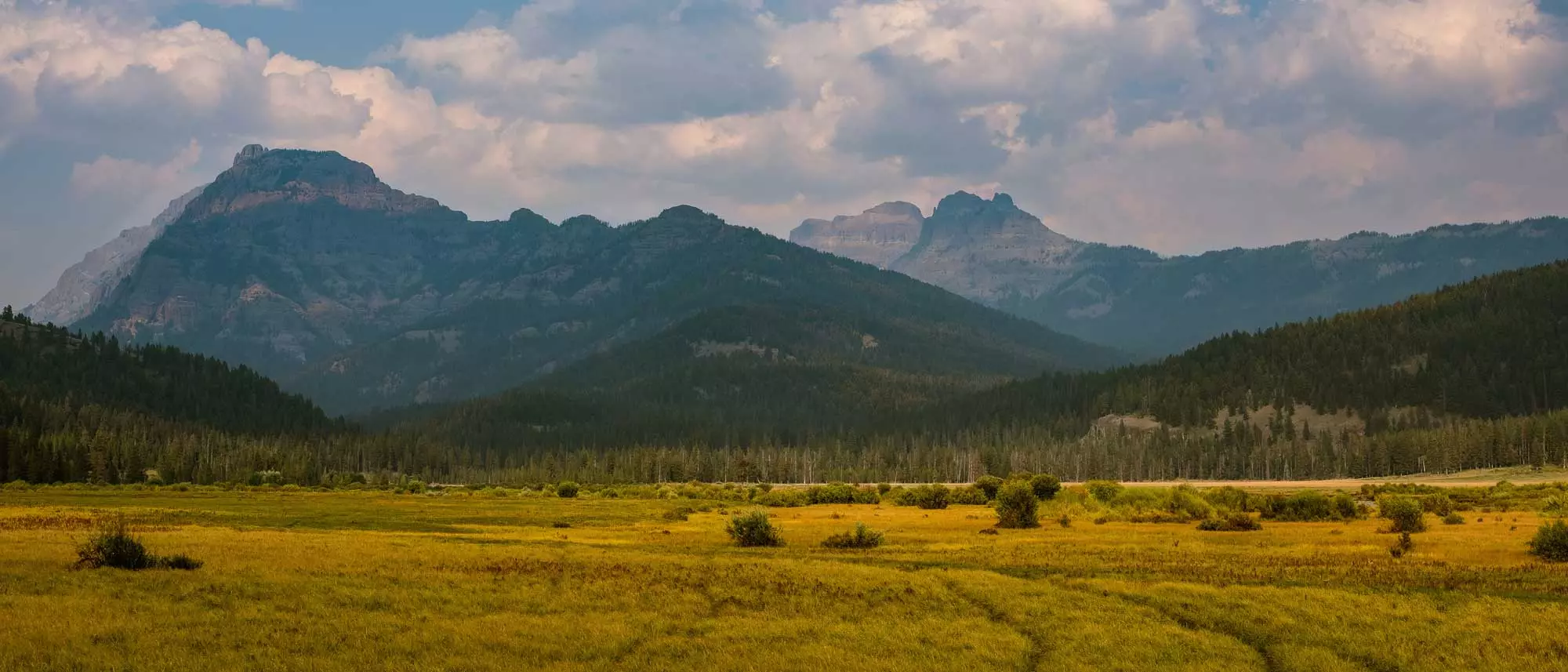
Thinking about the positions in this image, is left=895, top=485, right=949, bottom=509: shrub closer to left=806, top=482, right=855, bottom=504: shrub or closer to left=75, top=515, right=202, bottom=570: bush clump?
left=806, top=482, right=855, bottom=504: shrub

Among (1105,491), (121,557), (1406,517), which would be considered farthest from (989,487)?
(121,557)

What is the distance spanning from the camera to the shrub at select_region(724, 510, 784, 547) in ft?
193

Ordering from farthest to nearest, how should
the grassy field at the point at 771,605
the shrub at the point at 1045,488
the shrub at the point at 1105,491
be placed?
the shrub at the point at 1045,488 → the shrub at the point at 1105,491 → the grassy field at the point at 771,605

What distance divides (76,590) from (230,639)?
812 centimetres

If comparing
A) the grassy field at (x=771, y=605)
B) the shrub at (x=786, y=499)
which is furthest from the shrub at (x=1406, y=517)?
the shrub at (x=786, y=499)

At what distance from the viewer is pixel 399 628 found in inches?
1217

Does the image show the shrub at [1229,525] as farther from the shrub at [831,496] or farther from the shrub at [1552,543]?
the shrub at [831,496]

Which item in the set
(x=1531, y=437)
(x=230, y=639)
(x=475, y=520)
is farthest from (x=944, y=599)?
(x=1531, y=437)

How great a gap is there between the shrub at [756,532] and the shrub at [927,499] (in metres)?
39.1

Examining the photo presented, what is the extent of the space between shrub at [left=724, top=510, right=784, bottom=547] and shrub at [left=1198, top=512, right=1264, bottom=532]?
87.0ft

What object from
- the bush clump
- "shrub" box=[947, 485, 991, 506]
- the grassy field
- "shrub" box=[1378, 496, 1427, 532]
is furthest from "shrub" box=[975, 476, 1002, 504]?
the bush clump

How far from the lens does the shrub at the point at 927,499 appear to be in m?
96.8

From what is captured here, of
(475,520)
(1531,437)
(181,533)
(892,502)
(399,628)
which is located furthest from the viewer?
(1531,437)

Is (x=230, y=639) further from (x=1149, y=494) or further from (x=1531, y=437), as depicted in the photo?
(x=1531, y=437)
